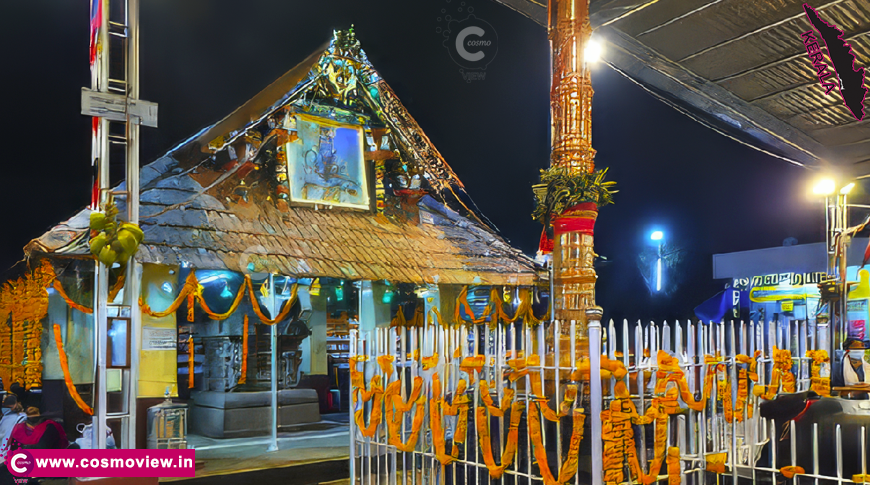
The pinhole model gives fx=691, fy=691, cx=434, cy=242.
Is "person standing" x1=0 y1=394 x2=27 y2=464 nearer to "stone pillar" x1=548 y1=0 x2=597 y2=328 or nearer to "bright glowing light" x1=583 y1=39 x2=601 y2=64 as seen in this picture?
"stone pillar" x1=548 y1=0 x2=597 y2=328

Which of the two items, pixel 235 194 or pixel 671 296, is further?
pixel 671 296

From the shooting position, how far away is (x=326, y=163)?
1061 centimetres

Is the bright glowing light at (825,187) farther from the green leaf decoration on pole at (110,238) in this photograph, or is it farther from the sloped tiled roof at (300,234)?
the green leaf decoration on pole at (110,238)

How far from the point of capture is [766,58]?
8.85m

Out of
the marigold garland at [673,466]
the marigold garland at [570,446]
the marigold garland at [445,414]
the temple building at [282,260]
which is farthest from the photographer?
the temple building at [282,260]

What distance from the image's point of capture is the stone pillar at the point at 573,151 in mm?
7293

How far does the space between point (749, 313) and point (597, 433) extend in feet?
43.5

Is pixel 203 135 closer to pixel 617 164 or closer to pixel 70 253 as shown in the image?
pixel 70 253

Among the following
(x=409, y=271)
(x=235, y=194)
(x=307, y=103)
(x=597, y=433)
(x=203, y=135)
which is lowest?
(x=597, y=433)

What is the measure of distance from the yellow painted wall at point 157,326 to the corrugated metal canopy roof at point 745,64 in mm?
6132

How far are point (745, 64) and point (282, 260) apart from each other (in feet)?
21.7

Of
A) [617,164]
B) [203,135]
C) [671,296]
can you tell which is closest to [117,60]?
[203,135]

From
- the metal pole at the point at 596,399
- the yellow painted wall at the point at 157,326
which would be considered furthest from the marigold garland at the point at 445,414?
the yellow painted wall at the point at 157,326

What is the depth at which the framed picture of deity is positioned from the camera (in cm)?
1023
